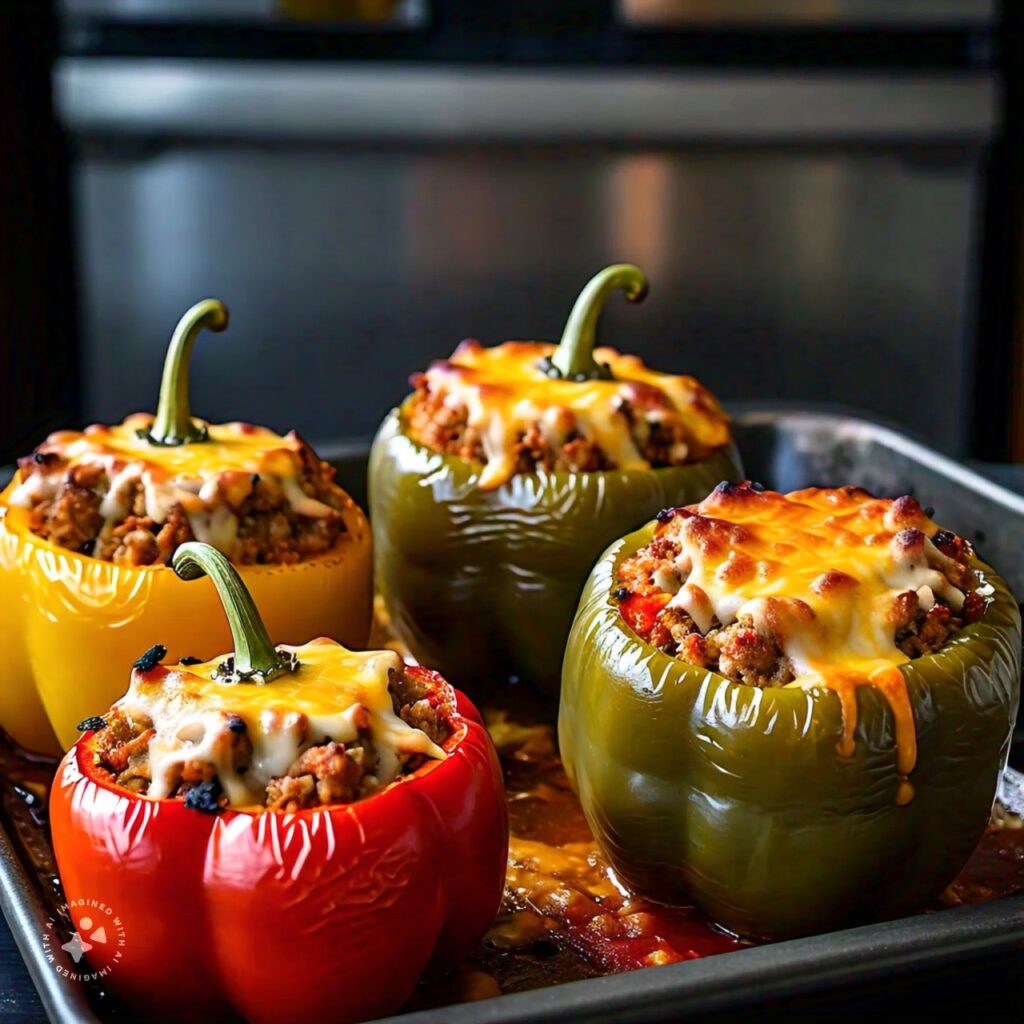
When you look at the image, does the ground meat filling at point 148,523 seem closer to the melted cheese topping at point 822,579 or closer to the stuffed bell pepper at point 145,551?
the stuffed bell pepper at point 145,551

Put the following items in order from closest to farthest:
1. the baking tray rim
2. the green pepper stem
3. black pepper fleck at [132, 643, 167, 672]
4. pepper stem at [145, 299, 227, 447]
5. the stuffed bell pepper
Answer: the baking tray rim, black pepper fleck at [132, 643, 167, 672], the stuffed bell pepper, pepper stem at [145, 299, 227, 447], the green pepper stem

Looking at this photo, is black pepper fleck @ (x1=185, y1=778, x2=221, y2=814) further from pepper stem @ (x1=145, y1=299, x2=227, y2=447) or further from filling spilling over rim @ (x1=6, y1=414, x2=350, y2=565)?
pepper stem @ (x1=145, y1=299, x2=227, y2=447)

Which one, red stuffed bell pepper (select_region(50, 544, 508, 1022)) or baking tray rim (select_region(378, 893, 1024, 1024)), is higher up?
red stuffed bell pepper (select_region(50, 544, 508, 1022))

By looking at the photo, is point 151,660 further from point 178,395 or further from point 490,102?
point 490,102

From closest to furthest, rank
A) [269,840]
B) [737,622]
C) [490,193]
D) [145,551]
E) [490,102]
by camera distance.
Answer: [269,840]
[737,622]
[145,551]
[490,102]
[490,193]

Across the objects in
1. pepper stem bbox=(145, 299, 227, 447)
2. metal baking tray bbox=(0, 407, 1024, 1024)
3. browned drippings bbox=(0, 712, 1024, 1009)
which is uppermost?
pepper stem bbox=(145, 299, 227, 447)

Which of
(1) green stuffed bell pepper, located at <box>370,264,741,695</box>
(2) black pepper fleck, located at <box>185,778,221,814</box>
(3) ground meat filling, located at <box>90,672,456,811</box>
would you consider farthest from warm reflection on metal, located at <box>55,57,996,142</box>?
(2) black pepper fleck, located at <box>185,778,221,814</box>

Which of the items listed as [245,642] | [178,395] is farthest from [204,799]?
[178,395]
